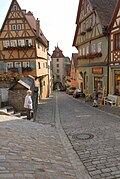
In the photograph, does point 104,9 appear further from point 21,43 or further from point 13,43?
point 13,43

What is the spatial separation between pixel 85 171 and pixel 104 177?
61cm

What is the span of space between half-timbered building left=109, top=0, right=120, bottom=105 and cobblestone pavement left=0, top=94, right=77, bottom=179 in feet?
35.7

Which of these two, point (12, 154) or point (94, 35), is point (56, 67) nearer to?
point (94, 35)

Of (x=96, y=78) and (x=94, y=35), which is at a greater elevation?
(x=94, y=35)

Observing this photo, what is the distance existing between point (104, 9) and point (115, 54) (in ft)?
22.7

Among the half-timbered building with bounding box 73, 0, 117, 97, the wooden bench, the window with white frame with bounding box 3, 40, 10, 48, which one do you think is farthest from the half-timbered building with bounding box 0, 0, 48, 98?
the wooden bench

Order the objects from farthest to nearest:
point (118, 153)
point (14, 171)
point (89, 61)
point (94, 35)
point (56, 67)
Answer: point (56, 67) < point (89, 61) < point (94, 35) < point (118, 153) < point (14, 171)

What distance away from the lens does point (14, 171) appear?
4703mm

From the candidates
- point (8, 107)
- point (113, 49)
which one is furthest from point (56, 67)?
point (8, 107)

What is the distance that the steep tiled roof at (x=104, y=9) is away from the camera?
20.5m

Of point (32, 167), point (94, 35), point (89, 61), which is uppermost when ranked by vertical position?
point (94, 35)

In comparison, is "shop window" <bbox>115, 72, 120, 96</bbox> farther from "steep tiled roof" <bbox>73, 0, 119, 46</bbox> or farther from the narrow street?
the narrow street

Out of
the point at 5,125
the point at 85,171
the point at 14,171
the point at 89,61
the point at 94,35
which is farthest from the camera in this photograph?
the point at 89,61

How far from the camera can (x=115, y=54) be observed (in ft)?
58.6
